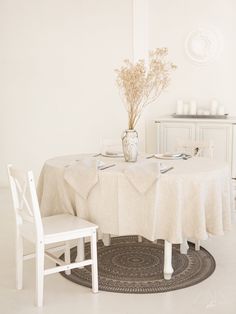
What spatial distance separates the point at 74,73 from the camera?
5.67 m

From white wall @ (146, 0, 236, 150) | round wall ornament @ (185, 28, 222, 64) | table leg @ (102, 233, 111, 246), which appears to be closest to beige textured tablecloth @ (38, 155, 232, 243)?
table leg @ (102, 233, 111, 246)

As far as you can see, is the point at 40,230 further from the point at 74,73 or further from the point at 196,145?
the point at 74,73

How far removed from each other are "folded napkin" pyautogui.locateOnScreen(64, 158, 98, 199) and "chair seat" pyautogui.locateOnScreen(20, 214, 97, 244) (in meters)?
0.19

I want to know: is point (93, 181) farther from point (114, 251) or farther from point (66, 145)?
point (66, 145)

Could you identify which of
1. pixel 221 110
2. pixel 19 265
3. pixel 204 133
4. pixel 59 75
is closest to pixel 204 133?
pixel 204 133

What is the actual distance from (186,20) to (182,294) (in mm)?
3708

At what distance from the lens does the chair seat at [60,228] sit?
2.60 m

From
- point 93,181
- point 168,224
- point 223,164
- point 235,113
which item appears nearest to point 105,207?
point 93,181

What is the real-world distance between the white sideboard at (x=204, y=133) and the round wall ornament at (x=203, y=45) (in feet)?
2.68

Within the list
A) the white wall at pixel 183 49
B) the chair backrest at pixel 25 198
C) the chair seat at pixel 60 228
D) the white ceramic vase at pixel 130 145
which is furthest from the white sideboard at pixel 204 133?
the chair backrest at pixel 25 198

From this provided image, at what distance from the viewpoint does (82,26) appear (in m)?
5.60

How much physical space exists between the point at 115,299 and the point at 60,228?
54 cm

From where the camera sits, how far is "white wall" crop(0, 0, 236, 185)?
5.50 m

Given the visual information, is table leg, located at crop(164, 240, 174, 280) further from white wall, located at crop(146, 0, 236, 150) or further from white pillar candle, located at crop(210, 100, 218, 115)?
white wall, located at crop(146, 0, 236, 150)
